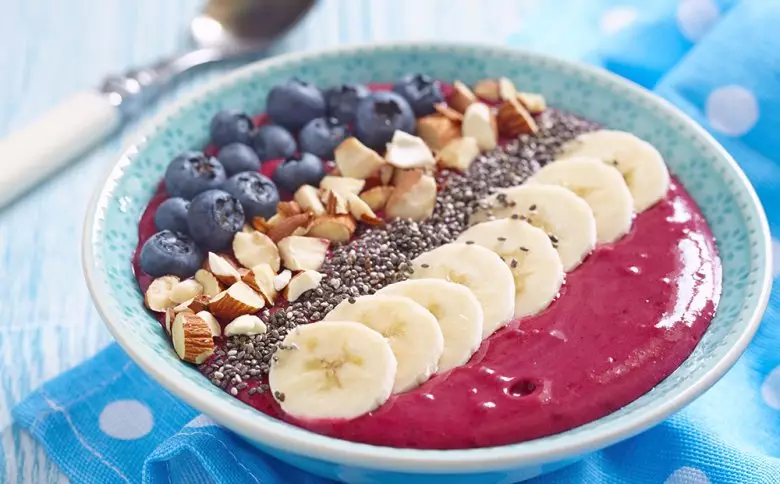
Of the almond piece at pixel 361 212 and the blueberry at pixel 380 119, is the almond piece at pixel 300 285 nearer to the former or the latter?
the almond piece at pixel 361 212

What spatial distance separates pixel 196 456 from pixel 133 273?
414mm

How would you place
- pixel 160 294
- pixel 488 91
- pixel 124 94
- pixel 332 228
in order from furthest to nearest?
pixel 124 94 < pixel 488 91 < pixel 332 228 < pixel 160 294

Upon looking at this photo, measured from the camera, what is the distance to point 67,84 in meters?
2.74

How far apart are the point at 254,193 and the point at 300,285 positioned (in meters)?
0.30

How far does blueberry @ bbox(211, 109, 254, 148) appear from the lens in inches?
80.4

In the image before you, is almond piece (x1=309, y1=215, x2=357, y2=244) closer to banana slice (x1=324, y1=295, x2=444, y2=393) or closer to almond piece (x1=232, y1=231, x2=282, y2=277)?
almond piece (x1=232, y1=231, x2=282, y2=277)

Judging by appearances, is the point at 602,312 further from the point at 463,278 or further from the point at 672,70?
the point at 672,70

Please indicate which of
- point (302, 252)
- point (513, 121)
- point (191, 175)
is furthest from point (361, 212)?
point (513, 121)

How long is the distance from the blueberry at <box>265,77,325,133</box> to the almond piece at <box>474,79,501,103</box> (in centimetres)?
41

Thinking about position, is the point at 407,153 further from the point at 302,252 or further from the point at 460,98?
the point at 302,252

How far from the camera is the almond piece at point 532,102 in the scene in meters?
2.17

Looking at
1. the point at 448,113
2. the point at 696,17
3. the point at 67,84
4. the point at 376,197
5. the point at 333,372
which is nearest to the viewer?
the point at 333,372

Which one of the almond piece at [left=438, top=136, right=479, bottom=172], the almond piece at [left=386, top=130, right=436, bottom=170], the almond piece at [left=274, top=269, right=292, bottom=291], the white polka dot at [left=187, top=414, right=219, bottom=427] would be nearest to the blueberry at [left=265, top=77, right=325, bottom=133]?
the almond piece at [left=386, top=130, right=436, bottom=170]

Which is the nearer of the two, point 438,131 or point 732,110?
point 438,131
